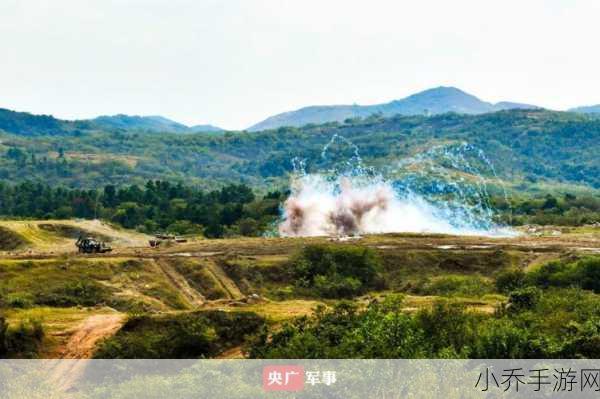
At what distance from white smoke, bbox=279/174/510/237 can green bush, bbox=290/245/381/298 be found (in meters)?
20.9

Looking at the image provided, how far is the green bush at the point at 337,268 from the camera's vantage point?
83.2 metres

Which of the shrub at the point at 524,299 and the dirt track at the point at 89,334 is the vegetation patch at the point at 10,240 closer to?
the dirt track at the point at 89,334

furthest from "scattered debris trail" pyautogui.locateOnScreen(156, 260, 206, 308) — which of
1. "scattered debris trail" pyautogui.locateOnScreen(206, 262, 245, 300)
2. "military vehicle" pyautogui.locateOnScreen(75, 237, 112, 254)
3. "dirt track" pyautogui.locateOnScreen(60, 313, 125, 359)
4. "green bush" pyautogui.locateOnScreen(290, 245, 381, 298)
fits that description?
"dirt track" pyautogui.locateOnScreen(60, 313, 125, 359)

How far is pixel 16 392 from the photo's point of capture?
48.8 metres

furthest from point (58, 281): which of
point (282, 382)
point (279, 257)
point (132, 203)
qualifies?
point (132, 203)

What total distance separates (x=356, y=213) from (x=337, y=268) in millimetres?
27223

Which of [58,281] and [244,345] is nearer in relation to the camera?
[244,345]

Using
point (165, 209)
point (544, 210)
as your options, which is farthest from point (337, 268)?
point (544, 210)

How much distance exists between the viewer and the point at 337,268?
285ft

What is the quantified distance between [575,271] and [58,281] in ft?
157

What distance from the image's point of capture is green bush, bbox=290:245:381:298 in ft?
273

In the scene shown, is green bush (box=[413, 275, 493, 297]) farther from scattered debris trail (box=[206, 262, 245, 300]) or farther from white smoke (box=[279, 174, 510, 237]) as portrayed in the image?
white smoke (box=[279, 174, 510, 237])

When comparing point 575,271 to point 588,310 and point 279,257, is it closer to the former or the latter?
point 588,310

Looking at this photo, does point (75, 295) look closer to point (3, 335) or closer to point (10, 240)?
point (3, 335)
